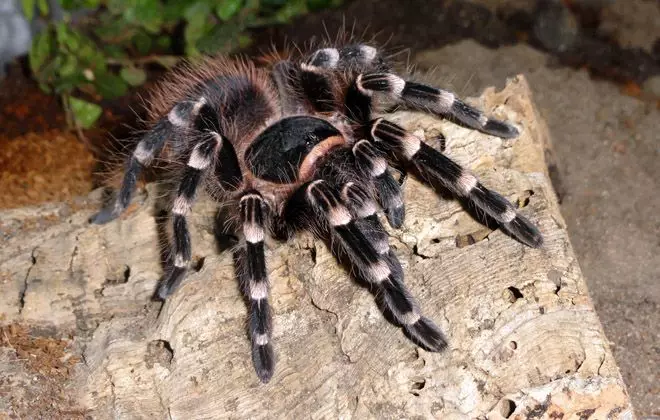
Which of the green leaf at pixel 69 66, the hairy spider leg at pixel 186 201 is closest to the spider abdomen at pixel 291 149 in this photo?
the hairy spider leg at pixel 186 201

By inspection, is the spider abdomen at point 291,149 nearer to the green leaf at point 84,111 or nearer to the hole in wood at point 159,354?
the hole in wood at point 159,354

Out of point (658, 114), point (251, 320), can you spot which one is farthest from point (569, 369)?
point (658, 114)

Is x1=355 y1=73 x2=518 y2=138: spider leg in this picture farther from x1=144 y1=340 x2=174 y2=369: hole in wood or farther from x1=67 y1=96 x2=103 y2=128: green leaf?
x1=67 y1=96 x2=103 y2=128: green leaf

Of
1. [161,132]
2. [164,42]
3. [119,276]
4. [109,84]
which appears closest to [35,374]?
[119,276]

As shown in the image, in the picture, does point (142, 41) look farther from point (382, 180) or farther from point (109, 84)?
point (382, 180)

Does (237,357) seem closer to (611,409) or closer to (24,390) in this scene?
(24,390)

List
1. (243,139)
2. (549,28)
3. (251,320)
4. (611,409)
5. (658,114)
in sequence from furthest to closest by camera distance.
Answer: (549,28), (658,114), (243,139), (251,320), (611,409)
